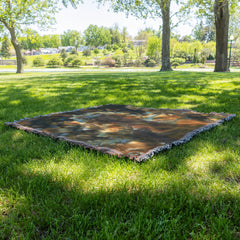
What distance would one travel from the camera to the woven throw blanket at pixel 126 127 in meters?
2.55

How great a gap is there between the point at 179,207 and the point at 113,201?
43cm

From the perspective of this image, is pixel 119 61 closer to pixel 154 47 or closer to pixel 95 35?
pixel 154 47

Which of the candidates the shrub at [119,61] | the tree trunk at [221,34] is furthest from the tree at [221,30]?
the shrub at [119,61]

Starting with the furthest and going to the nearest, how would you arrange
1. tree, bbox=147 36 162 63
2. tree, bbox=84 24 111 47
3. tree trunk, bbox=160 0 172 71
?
tree, bbox=84 24 111 47 → tree, bbox=147 36 162 63 → tree trunk, bbox=160 0 172 71

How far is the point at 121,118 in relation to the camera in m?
3.87

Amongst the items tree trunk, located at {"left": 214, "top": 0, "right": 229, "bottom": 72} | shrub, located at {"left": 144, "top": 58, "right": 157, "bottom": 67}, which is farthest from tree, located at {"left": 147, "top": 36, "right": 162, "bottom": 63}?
tree trunk, located at {"left": 214, "top": 0, "right": 229, "bottom": 72}

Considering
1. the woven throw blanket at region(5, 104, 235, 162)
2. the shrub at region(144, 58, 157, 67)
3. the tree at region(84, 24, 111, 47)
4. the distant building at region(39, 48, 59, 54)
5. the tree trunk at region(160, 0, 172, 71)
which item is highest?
the tree at region(84, 24, 111, 47)

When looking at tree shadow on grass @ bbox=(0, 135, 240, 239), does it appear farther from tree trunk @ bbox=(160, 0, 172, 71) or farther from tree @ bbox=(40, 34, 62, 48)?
tree @ bbox=(40, 34, 62, 48)

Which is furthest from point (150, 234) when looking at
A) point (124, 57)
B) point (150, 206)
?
point (124, 57)

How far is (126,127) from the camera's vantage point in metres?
3.32

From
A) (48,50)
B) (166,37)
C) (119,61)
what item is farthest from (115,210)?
(48,50)

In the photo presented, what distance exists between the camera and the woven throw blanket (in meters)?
2.55

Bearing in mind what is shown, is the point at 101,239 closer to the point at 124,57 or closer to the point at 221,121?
the point at 221,121

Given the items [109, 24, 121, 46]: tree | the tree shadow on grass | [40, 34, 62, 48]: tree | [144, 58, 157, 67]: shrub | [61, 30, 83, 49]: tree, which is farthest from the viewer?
[40, 34, 62, 48]: tree
